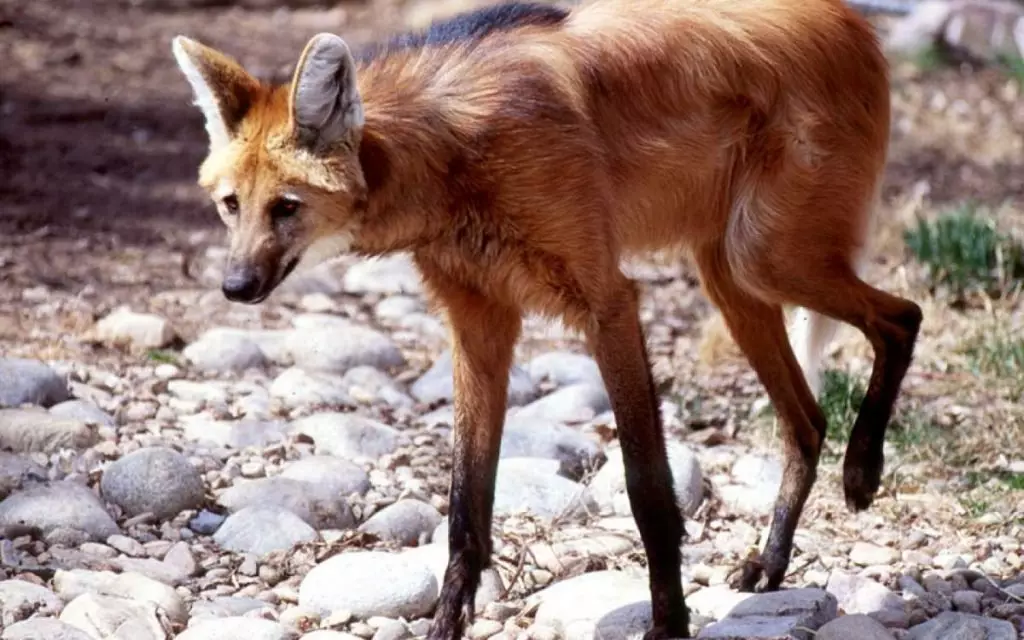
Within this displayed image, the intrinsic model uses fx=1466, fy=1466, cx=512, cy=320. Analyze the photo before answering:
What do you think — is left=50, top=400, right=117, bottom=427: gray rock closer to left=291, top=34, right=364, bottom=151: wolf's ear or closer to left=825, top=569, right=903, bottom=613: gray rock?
left=291, top=34, right=364, bottom=151: wolf's ear

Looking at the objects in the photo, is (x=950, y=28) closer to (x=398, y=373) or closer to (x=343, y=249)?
(x=398, y=373)

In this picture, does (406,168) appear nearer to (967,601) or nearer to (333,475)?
(333,475)

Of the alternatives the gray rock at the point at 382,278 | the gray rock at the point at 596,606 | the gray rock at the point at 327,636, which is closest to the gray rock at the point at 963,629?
the gray rock at the point at 596,606

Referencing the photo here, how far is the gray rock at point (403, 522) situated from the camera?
12.6 feet

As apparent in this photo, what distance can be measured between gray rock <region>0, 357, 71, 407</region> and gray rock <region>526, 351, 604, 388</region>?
62.8 inches

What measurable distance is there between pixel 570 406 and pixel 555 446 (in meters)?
0.40

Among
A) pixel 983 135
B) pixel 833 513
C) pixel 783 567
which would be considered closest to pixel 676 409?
pixel 833 513

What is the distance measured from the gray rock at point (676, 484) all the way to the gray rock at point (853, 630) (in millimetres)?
940

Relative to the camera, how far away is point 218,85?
3.05 metres

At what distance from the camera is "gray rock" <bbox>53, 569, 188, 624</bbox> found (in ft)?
10.8

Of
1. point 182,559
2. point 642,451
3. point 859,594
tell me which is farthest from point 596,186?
point 182,559

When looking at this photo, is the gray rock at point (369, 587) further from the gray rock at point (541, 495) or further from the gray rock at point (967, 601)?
the gray rock at point (967, 601)

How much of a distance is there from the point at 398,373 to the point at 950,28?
17.5 feet

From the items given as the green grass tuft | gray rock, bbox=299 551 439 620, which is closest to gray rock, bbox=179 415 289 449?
gray rock, bbox=299 551 439 620
